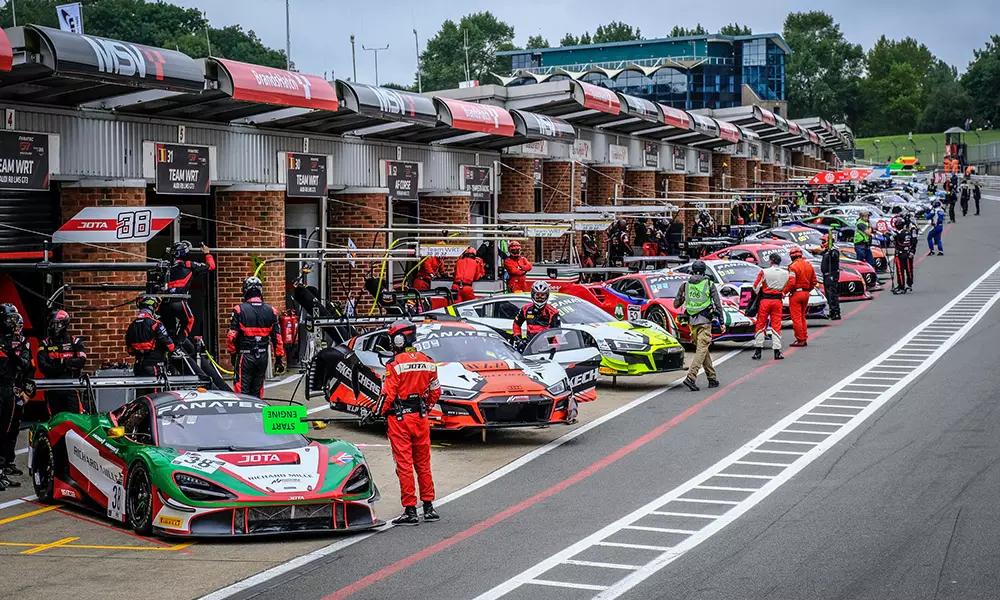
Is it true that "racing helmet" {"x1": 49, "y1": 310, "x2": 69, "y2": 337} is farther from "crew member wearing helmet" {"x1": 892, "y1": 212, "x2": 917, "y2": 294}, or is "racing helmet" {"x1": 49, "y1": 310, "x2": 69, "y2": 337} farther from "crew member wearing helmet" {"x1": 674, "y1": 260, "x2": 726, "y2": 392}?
"crew member wearing helmet" {"x1": 892, "y1": 212, "x2": 917, "y2": 294}

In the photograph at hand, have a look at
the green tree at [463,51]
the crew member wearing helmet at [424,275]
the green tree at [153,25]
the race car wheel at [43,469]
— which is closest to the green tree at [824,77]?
the green tree at [463,51]

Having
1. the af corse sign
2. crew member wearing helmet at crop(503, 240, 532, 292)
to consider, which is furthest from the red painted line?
the af corse sign

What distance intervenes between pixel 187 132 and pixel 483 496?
9428mm

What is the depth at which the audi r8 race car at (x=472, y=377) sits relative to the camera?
14.4 m

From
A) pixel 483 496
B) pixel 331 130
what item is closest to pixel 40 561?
pixel 483 496

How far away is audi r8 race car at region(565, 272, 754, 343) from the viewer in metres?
22.8

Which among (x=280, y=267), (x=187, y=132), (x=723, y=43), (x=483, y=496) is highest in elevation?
(x=723, y=43)

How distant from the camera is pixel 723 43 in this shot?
367 feet

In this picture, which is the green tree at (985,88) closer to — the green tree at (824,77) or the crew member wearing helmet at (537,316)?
the green tree at (824,77)

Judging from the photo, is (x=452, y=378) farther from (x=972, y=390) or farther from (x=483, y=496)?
(x=972, y=390)

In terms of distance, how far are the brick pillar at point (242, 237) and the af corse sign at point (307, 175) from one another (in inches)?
30.7

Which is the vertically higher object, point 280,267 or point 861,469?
point 280,267

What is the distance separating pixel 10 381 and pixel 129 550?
3648 millimetres

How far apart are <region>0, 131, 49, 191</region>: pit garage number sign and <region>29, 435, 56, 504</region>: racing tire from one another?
457cm
